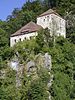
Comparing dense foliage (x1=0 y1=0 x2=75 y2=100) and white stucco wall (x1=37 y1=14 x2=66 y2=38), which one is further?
white stucco wall (x1=37 y1=14 x2=66 y2=38)

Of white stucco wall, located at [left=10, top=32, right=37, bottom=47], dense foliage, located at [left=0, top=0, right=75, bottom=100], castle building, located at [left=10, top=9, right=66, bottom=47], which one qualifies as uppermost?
castle building, located at [left=10, top=9, right=66, bottom=47]

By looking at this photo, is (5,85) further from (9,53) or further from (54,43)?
(54,43)

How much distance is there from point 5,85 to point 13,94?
6.64ft

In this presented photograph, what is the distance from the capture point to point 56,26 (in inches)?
2238

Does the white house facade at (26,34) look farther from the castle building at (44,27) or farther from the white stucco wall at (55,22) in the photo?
the white stucco wall at (55,22)

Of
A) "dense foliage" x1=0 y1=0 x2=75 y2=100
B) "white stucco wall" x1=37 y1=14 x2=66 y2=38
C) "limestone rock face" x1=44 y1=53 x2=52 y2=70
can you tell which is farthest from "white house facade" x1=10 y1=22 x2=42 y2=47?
"limestone rock face" x1=44 y1=53 x2=52 y2=70

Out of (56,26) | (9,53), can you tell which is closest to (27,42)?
(9,53)

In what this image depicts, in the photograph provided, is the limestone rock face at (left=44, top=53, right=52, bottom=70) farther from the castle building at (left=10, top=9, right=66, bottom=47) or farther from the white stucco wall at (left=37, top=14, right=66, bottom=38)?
the white stucco wall at (left=37, top=14, right=66, bottom=38)

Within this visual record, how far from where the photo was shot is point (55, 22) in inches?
2258

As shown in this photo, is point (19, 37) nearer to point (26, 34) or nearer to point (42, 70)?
point (26, 34)

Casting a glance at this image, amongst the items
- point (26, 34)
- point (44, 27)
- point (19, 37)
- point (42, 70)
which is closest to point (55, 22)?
point (44, 27)

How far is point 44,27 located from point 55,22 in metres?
1.62

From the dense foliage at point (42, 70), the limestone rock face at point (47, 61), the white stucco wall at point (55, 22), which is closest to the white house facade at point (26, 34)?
the dense foliage at point (42, 70)

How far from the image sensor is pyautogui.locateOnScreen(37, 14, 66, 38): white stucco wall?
56.6m
